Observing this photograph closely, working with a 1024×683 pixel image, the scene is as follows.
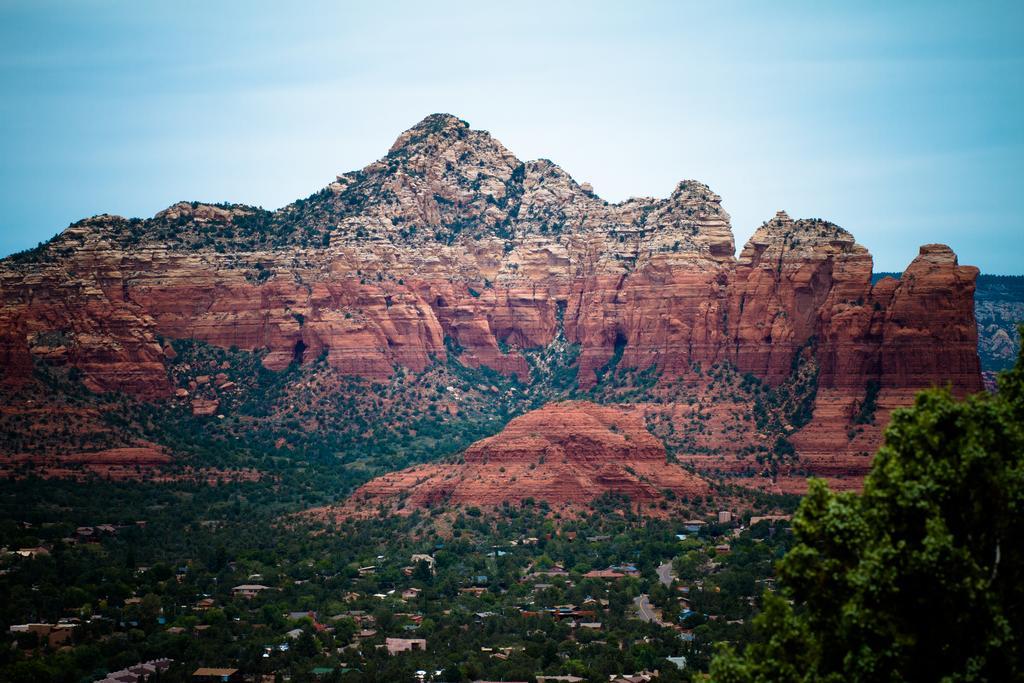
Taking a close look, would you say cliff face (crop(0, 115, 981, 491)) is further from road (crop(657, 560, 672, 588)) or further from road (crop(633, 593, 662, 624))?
road (crop(633, 593, 662, 624))

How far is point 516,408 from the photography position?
159250mm

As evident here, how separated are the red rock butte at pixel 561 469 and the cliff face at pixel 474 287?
19200mm

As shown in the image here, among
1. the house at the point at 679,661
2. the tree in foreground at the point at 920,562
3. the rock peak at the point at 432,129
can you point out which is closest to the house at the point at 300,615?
the house at the point at 679,661

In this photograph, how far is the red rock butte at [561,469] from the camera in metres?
113

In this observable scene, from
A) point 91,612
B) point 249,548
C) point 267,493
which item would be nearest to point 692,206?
point 267,493

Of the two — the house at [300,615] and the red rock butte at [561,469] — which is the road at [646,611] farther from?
the house at [300,615]

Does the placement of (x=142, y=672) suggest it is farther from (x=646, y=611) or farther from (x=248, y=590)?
(x=646, y=611)

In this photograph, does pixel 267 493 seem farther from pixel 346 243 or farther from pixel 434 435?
pixel 346 243

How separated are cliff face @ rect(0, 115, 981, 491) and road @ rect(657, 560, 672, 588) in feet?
93.5

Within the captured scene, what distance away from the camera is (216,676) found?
7900 centimetres

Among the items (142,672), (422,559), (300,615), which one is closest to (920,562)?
(142,672)

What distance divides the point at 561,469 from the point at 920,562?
267 feet

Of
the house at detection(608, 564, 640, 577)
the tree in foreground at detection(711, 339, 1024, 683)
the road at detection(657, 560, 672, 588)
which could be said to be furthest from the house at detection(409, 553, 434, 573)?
the tree in foreground at detection(711, 339, 1024, 683)

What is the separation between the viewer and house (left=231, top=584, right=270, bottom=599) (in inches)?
3957
